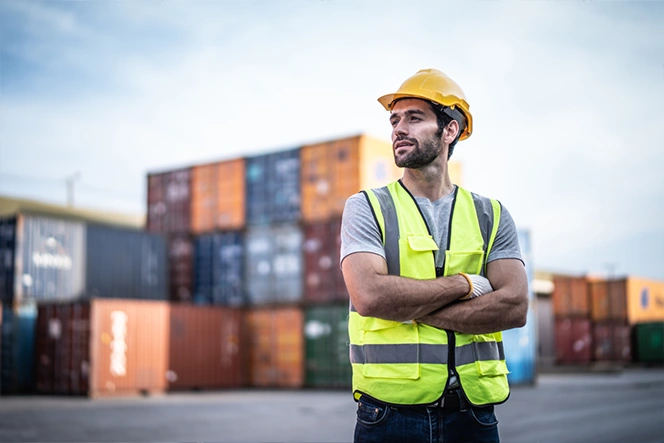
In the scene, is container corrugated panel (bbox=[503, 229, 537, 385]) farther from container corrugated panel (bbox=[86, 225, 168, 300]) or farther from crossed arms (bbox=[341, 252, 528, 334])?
crossed arms (bbox=[341, 252, 528, 334])

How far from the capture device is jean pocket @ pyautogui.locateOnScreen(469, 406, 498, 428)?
2.37 metres

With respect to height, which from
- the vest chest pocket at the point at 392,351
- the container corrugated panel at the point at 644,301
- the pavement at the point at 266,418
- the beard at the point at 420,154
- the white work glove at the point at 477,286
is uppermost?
the beard at the point at 420,154

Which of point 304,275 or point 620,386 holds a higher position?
point 304,275

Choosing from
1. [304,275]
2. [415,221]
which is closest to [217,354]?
[304,275]

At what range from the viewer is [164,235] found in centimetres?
2530

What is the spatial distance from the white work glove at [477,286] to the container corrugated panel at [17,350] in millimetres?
20167

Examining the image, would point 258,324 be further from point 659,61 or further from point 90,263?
point 659,61

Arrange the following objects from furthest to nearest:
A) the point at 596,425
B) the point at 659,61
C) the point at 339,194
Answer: the point at 339,194
the point at 596,425
the point at 659,61

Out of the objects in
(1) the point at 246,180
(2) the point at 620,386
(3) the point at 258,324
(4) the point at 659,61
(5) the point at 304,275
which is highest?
(1) the point at 246,180

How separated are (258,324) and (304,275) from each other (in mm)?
2222

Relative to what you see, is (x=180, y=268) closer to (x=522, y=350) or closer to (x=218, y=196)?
(x=218, y=196)

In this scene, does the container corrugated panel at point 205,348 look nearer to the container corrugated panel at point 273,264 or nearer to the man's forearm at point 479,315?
the container corrugated panel at point 273,264

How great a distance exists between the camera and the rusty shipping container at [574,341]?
141 ft

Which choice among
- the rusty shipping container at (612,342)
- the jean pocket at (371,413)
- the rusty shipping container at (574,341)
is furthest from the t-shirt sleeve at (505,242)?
the rusty shipping container at (574,341)
